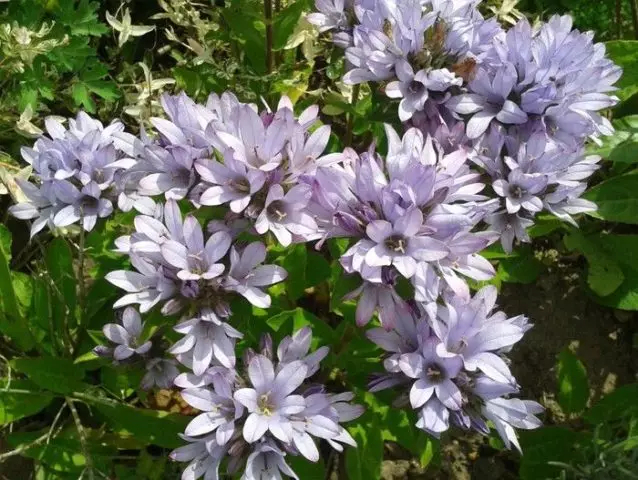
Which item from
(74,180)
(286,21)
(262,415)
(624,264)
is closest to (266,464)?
(262,415)

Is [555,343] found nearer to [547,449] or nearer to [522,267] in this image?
[522,267]

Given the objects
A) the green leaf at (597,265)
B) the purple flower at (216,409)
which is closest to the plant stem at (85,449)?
the purple flower at (216,409)

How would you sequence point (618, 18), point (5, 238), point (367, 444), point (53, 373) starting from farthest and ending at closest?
point (618, 18) < point (5, 238) < point (53, 373) < point (367, 444)

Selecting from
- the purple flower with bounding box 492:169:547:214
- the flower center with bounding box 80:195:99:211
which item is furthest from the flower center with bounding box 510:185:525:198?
the flower center with bounding box 80:195:99:211

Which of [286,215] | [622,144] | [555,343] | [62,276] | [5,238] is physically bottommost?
[555,343]

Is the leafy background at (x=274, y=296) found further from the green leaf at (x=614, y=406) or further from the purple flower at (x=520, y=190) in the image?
the purple flower at (x=520, y=190)

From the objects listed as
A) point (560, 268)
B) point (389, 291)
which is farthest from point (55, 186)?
point (560, 268)

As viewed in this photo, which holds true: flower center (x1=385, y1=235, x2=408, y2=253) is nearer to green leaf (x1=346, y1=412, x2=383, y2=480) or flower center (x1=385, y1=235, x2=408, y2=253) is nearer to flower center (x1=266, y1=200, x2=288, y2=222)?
flower center (x1=266, y1=200, x2=288, y2=222)
